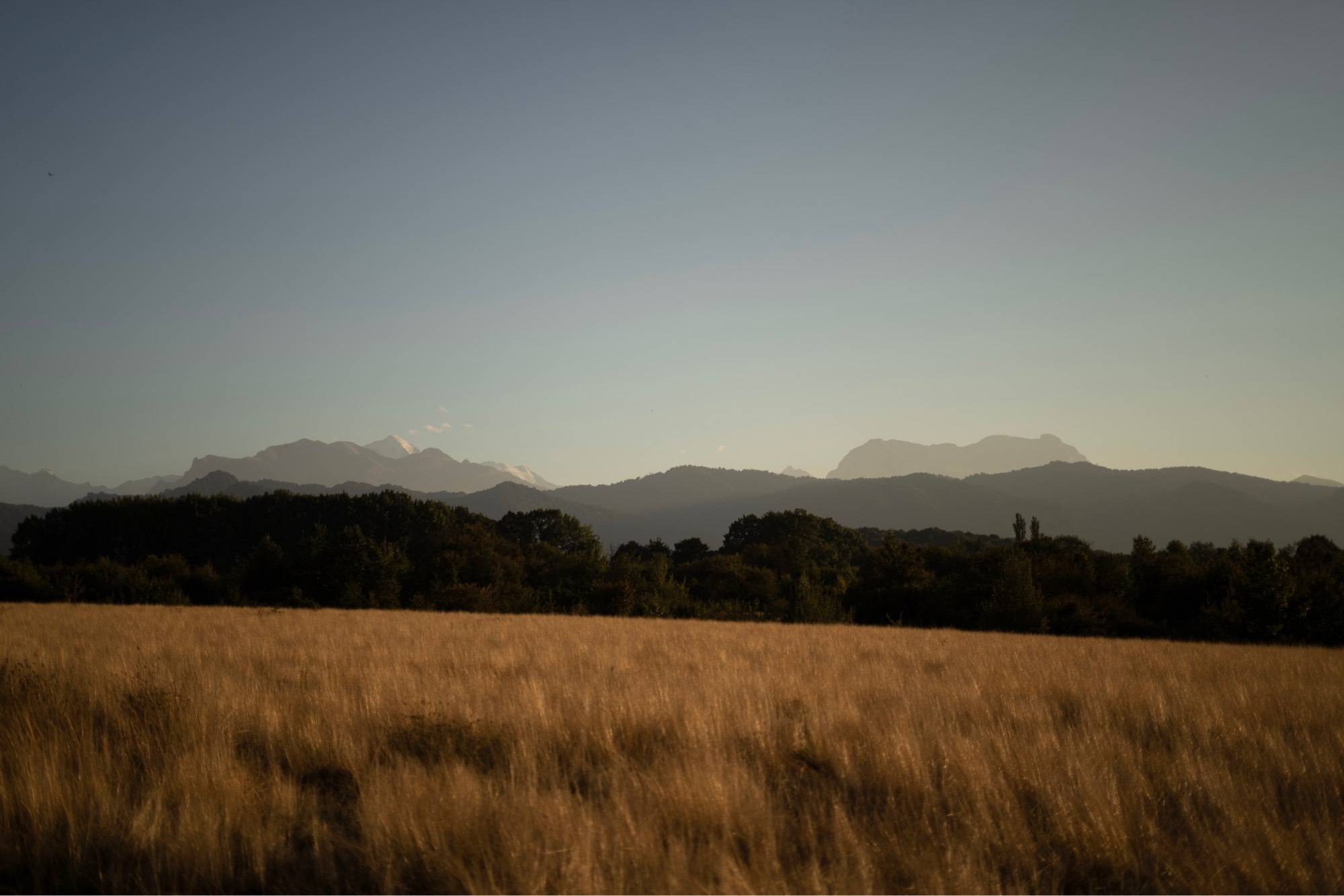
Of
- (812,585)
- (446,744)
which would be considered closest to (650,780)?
(446,744)

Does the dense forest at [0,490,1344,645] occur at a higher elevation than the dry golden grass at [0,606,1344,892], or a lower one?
lower

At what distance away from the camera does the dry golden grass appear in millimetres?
3385

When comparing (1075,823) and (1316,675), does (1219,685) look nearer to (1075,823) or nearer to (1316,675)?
(1316,675)

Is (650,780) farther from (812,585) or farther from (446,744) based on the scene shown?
(812,585)

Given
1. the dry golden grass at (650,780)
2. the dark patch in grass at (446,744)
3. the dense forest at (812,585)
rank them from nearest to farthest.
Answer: the dry golden grass at (650,780)
the dark patch in grass at (446,744)
the dense forest at (812,585)

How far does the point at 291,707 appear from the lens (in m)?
6.35

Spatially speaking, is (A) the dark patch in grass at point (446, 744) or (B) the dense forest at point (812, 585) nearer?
(A) the dark patch in grass at point (446, 744)

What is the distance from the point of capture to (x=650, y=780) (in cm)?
433

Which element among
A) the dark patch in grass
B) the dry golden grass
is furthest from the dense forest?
the dark patch in grass

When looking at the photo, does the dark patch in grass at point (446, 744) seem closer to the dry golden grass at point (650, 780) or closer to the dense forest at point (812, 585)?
the dry golden grass at point (650, 780)

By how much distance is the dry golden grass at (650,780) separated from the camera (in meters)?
3.38

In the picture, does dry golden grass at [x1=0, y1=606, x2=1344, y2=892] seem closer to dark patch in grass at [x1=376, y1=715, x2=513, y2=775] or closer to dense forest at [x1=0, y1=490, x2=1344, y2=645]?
dark patch in grass at [x1=376, y1=715, x2=513, y2=775]

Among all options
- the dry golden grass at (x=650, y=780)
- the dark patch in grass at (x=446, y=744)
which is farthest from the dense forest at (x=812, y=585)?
the dark patch in grass at (x=446, y=744)

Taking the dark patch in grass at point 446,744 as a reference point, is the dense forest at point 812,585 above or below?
below
